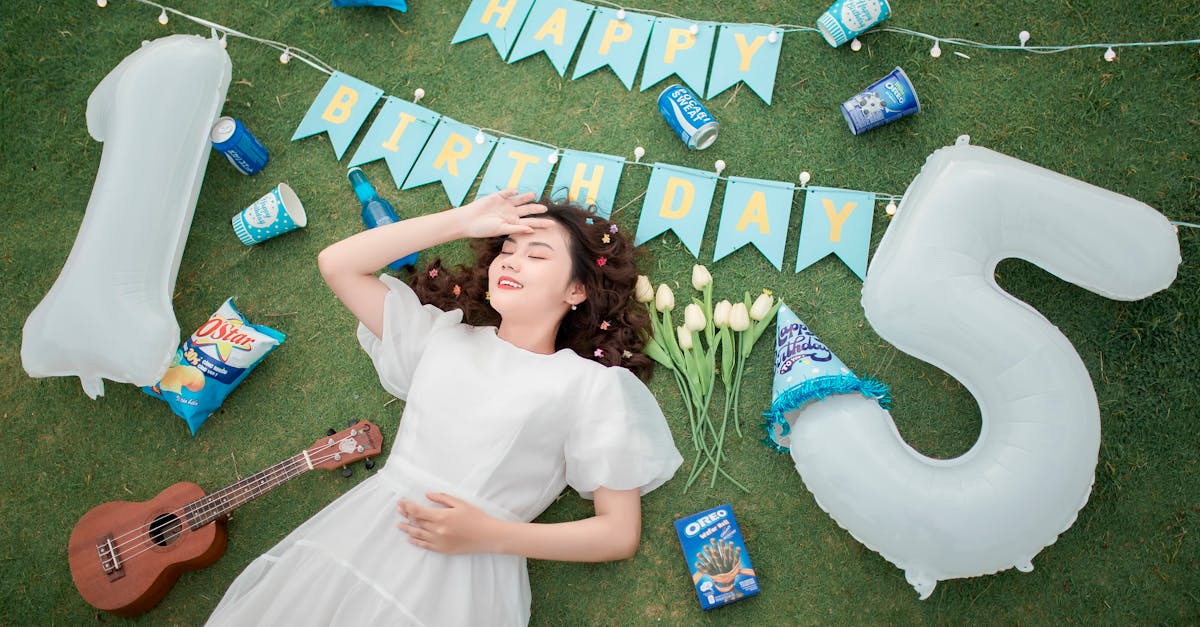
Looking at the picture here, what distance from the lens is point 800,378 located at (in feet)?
7.62

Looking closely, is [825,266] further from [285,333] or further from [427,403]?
[285,333]

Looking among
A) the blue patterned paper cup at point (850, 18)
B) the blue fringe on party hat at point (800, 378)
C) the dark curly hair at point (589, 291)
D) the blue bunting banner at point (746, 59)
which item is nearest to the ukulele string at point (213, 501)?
the dark curly hair at point (589, 291)

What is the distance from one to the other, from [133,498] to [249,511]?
448 millimetres

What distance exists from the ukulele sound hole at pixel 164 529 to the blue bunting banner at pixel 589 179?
5.51 ft

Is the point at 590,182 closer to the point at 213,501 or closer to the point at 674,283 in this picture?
the point at 674,283

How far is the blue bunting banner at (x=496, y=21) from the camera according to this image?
9.35 ft

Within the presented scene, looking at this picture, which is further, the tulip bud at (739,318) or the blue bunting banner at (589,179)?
the blue bunting banner at (589,179)

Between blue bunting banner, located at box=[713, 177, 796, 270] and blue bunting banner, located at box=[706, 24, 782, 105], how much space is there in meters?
0.35

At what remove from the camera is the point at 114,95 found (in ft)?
8.75

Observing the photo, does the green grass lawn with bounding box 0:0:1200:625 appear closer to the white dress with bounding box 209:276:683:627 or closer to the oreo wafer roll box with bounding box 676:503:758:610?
the oreo wafer roll box with bounding box 676:503:758:610

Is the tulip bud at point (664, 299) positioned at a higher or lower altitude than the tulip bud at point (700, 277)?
lower

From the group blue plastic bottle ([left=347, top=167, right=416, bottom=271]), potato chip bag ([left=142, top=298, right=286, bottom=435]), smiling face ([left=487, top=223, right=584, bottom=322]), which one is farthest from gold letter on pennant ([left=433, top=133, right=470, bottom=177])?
potato chip bag ([left=142, top=298, right=286, bottom=435])

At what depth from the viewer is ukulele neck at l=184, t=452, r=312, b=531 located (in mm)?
2504

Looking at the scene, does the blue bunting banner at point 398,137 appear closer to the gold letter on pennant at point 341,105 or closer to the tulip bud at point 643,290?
the gold letter on pennant at point 341,105
